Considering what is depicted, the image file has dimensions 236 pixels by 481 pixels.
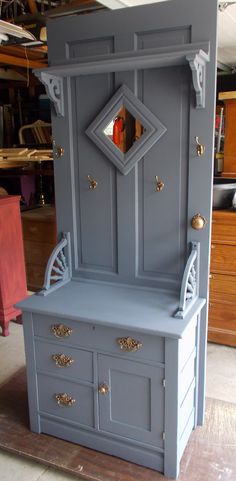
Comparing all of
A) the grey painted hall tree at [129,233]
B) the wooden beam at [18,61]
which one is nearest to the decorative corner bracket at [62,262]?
the grey painted hall tree at [129,233]

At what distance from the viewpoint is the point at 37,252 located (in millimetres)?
4102

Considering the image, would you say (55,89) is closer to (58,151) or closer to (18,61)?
(58,151)

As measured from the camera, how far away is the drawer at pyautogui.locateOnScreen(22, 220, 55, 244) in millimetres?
3930

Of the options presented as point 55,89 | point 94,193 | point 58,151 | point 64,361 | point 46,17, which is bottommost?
point 64,361

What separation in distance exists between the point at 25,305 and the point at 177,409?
2.69 ft

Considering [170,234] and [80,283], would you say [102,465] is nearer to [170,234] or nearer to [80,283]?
[80,283]

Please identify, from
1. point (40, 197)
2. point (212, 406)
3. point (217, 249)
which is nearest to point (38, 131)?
point (40, 197)

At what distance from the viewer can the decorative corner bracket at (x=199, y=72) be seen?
1589mm

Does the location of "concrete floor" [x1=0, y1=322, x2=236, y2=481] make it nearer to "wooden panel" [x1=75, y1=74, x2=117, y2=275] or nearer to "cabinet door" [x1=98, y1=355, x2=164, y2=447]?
"cabinet door" [x1=98, y1=355, x2=164, y2=447]

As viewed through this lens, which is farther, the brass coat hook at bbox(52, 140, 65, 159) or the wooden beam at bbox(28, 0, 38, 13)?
the wooden beam at bbox(28, 0, 38, 13)

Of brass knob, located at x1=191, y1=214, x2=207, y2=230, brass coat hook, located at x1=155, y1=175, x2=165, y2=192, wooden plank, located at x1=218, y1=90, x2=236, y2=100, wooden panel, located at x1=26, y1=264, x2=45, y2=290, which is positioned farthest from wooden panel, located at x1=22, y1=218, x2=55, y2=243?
brass knob, located at x1=191, y1=214, x2=207, y2=230

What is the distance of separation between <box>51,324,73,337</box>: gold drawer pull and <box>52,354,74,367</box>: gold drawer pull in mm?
108

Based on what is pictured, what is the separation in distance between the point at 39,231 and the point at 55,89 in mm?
2135

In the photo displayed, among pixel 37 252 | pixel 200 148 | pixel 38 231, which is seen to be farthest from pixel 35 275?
pixel 200 148
